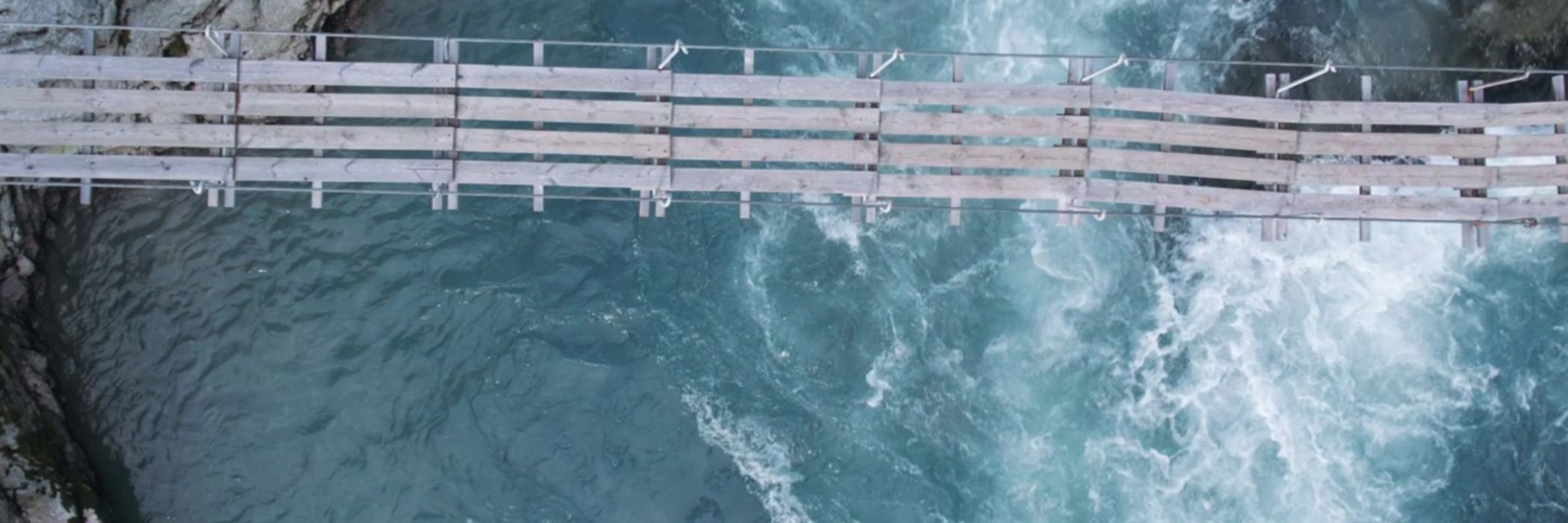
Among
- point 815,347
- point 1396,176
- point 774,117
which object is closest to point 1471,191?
point 1396,176

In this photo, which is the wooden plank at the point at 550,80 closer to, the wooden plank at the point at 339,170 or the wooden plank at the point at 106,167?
the wooden plank at the point at 339,170

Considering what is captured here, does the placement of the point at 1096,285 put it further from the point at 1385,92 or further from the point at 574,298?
the point at 574,298

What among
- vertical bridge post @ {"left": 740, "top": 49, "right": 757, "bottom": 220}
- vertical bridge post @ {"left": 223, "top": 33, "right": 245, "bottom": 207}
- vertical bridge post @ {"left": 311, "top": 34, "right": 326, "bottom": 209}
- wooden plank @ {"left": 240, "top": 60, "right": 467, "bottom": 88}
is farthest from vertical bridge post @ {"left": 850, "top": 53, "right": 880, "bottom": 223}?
vertical bridge post @ {"left": 223, "top": 33, "right": 245, "bottom": 207}

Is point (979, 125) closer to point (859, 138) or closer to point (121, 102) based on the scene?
point (859, 138)

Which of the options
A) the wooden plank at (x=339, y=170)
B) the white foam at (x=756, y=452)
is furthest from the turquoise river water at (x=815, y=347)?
the wooden plank at (x=339, y=170)

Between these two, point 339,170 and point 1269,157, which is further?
point 1269,157

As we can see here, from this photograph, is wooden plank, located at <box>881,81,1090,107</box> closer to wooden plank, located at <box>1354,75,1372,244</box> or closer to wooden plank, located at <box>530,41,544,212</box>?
wooden plank, located at <box>1354,75,1372,244</box>

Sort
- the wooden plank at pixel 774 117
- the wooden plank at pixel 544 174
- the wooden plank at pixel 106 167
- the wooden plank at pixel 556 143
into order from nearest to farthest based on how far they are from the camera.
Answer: the wooden plank at pixel 106 167, the wooden plank at pixel 544 174, the wooden plank at pixel 556 143, the wooden plank at pixel 774 117
